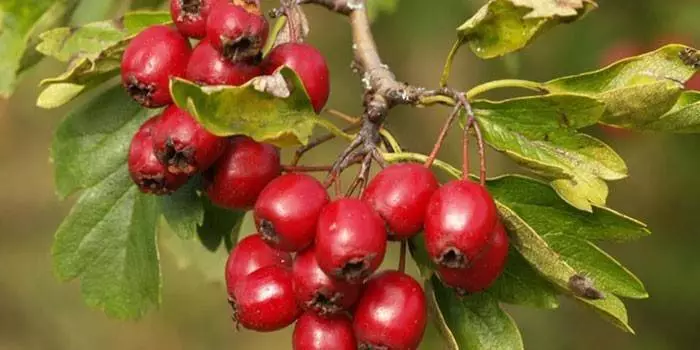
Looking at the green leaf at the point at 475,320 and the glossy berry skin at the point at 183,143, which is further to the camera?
the green leaf at the point at 475,320

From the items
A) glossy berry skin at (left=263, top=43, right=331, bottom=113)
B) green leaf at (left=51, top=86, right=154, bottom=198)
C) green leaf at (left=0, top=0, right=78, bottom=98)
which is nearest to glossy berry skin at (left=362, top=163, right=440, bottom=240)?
glossy berry skin at (left=263, top=43, right=331, bottom=113)

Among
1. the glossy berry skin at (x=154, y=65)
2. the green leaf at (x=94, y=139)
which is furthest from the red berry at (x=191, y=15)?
the green leaf at (x=94, y=139)

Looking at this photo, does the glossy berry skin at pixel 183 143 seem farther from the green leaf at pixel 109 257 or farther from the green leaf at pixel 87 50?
the green leaf at pixel 109 257

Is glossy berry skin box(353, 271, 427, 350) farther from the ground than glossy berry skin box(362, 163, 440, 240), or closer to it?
closer to it

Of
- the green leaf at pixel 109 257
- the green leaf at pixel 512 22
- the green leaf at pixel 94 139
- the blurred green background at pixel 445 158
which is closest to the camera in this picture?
the green leaf at pixel 512 22

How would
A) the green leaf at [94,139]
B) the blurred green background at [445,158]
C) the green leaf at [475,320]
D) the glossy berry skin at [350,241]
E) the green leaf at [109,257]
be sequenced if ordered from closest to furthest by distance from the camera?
the glossy berry skin at [350,241] < the green leaf at [475,320] < the green leaf at [94,139] < the green leaf at [109,257] < the blurred green background at [445,158]

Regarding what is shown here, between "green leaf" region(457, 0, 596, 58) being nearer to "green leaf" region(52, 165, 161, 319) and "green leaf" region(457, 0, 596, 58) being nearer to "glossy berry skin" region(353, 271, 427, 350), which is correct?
"glossy berry skin" region(353, 271, 427, 350)
